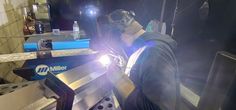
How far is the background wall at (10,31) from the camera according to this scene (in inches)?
63.6

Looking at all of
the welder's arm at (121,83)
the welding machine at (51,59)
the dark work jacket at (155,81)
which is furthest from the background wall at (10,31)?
the dark work jacket at (155,81)

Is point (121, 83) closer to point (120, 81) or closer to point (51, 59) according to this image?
point (120, 81)

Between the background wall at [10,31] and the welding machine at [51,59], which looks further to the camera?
the background wall at [10,31]

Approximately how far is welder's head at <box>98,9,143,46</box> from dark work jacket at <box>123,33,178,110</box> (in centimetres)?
21

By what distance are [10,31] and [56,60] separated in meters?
0.76

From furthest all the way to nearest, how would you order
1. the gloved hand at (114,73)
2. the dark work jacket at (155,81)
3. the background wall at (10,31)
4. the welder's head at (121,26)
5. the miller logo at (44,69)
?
the background wall at (10,31) → the miller logo at (44,69) → the welder's head at (121,26) → the gloved hand at (114,73) → the dark work jacket at (155,81)

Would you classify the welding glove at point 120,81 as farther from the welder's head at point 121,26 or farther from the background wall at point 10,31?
the background wall at point 10,31

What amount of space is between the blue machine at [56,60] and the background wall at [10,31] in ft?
1.10

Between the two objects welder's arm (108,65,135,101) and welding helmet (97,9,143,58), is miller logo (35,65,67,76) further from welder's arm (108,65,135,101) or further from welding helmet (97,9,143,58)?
welder's arm (108,65,135,101)

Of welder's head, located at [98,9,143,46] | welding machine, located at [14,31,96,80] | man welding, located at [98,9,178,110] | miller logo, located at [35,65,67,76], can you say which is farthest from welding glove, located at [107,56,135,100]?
miller logo, located at [35,65,67,76]

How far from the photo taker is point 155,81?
65 cm

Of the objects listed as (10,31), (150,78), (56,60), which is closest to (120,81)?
(150,78)

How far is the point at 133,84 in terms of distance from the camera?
76 centimetres

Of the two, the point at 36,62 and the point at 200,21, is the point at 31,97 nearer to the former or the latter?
the point at 36,62
